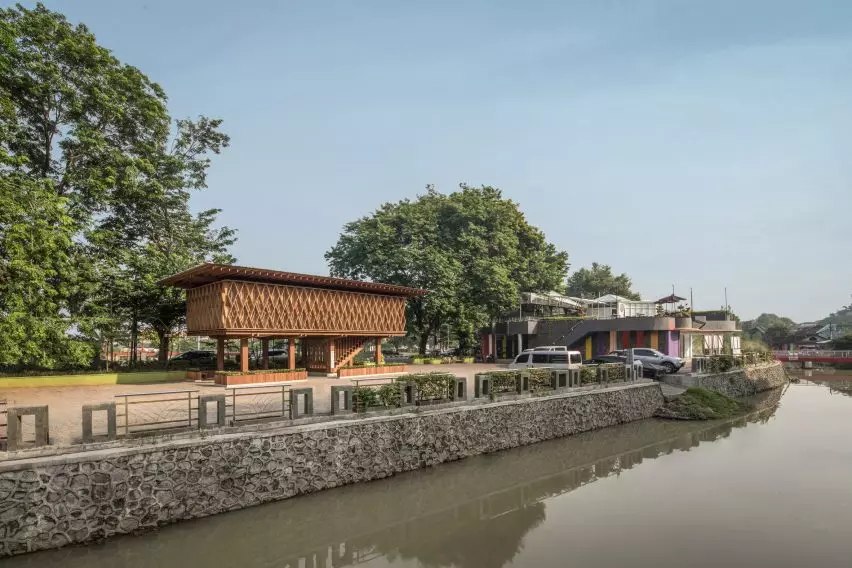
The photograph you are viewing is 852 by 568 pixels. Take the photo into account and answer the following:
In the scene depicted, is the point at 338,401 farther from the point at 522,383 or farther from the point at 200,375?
the point at 200,375

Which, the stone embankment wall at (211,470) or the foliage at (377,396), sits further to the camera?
the foliage at (377,396)

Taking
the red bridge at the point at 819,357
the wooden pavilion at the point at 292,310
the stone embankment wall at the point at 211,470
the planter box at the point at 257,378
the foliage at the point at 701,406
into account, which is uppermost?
the wooden pavilion at the point at 292,310

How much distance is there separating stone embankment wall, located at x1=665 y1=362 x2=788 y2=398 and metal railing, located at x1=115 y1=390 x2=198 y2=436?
26.3 metres

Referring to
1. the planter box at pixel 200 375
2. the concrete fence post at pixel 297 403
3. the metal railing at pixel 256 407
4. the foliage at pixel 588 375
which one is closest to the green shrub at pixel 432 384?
the concrete fence post at pixel 297 403

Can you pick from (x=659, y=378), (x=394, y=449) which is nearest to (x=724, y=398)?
(x=659, y=378)

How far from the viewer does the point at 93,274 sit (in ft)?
85.9

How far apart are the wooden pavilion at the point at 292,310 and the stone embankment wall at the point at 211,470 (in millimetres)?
11283

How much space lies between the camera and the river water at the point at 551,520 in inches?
423

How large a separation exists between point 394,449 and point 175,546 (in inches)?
259

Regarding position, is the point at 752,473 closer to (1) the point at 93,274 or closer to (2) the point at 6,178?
(1) the point at 93,274

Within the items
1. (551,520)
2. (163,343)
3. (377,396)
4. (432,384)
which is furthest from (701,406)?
(163,343)

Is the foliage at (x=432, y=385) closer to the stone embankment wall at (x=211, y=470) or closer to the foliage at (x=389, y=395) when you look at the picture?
the foliage at (x=389, y=395)

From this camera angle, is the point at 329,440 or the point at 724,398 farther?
the point at 724,398

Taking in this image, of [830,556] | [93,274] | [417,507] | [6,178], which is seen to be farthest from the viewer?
[93,274]
